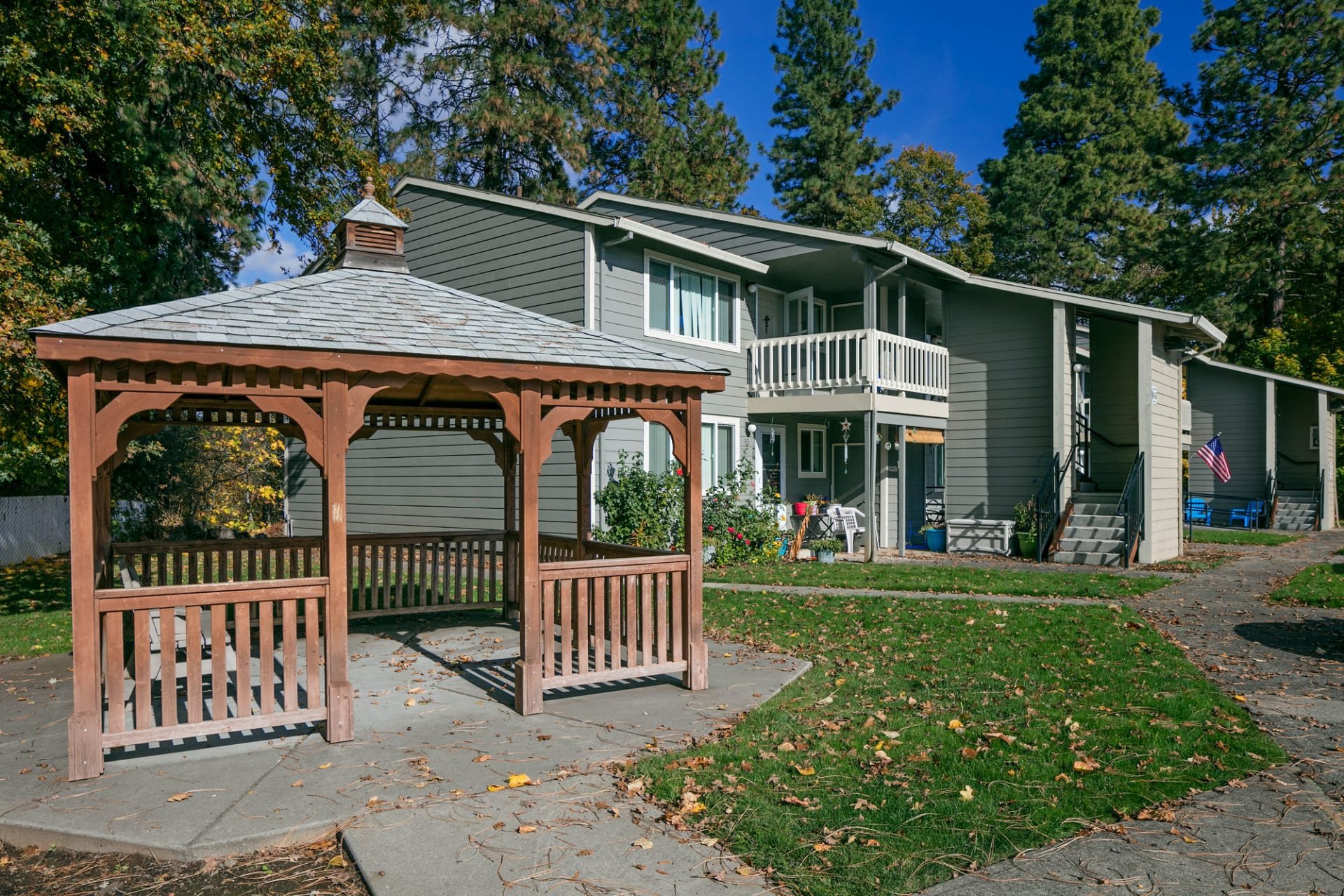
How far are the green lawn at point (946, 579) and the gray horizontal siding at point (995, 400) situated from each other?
2.79 meters

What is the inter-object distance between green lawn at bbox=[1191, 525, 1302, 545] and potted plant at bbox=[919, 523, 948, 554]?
25.1 feet

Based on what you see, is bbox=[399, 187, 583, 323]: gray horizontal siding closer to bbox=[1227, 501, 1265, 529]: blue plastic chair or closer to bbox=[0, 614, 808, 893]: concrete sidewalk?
bbox=[0, 614, 808, 893]: concrete sidewalk

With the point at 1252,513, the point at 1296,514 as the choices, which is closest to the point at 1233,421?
the point at 1252,513

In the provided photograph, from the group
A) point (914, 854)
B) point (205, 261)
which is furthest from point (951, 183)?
point (914, 854)

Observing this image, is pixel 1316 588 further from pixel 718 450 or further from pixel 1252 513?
pixel 1252 513

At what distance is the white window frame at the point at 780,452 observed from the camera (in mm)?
17422

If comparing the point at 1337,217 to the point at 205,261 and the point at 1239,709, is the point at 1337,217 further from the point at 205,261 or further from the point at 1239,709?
the point at 205,261

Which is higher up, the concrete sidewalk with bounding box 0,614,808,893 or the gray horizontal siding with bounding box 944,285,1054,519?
the gray horizontal siding with bounding box 944,285,1054,519

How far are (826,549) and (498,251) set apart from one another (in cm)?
836

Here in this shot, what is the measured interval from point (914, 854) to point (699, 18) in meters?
36.8

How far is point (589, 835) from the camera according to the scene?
13.9 ft

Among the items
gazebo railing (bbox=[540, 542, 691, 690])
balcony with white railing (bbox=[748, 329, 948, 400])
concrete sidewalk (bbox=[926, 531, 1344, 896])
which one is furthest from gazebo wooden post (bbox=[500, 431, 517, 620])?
balcony with white railing (bbox=[748, 329, 948, 400])

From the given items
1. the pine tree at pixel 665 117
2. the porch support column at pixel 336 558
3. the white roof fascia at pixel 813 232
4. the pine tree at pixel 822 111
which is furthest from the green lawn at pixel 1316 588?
the pine tree at pixel 822 111

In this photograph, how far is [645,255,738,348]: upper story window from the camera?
15.8m
